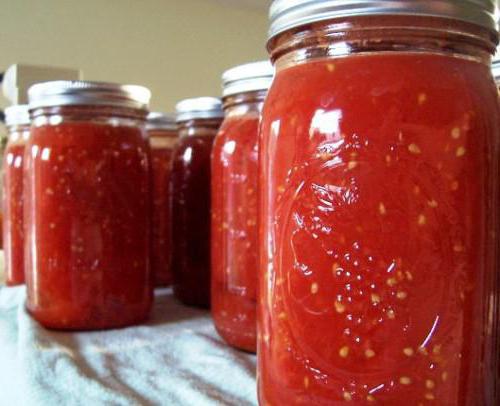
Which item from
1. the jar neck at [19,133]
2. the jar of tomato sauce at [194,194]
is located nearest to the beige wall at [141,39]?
the jar neck at [19,133]

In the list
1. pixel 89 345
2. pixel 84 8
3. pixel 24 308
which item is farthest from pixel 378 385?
pixel 84 8

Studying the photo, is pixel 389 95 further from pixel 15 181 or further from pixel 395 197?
pixel 15 181

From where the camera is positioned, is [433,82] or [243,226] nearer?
[433,82]

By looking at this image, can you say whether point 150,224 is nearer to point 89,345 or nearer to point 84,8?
point 89,345

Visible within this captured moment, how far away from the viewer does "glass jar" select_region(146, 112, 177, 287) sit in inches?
39.2

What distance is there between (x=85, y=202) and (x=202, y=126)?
211 millimetres

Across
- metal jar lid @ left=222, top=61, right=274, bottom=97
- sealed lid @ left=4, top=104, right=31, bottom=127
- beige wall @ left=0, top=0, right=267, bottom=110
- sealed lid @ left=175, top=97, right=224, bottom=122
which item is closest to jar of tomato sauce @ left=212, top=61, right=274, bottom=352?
metal jar lid @ left=222, top=61, right=274, bottom=97

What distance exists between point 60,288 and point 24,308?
0.11 meters

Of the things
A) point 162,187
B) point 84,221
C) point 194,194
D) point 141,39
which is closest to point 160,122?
point 162,187

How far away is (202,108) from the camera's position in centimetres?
82

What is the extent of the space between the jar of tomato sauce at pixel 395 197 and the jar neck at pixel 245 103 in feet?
0.65

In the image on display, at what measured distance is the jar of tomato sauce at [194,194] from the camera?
32.7 inches

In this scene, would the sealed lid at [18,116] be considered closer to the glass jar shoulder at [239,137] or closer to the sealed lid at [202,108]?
the sealed lid at [202,108]

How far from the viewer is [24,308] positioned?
0.80 metres
